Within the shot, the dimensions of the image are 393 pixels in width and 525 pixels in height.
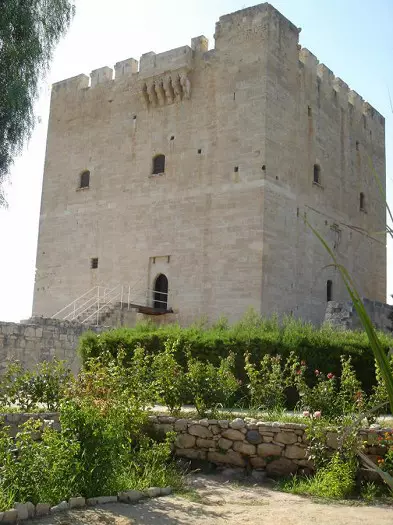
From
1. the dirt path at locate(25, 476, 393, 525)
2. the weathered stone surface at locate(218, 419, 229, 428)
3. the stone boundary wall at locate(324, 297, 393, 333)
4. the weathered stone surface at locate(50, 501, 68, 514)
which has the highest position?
the stone boundary wall at locate(324, 297, 393, 333)

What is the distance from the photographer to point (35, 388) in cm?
851

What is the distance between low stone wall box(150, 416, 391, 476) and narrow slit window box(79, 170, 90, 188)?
51.0ft

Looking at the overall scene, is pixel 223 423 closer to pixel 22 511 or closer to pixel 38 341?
pixel 22 511

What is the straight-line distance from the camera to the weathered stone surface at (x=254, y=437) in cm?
735

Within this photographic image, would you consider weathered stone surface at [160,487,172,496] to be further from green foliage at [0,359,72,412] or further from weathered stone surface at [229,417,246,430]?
green foliage at [0,359,72,412]

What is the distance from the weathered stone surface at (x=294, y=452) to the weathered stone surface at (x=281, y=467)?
0.07 metres

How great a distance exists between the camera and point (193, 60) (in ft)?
65.9

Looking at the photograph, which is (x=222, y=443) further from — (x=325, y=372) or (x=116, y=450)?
(x=325, y=372)

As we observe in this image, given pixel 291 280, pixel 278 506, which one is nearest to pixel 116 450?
pixel 278 506

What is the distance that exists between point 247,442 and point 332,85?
16938mm

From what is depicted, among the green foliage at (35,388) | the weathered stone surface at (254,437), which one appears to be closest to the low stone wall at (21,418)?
the green foliage at (35,388)

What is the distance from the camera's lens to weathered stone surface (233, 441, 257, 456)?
24.1 feet

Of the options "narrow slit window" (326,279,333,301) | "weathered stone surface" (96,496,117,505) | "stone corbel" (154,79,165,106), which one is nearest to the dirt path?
"weathered stone surface" (96,496,117,505)

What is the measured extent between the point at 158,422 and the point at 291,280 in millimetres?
11050
